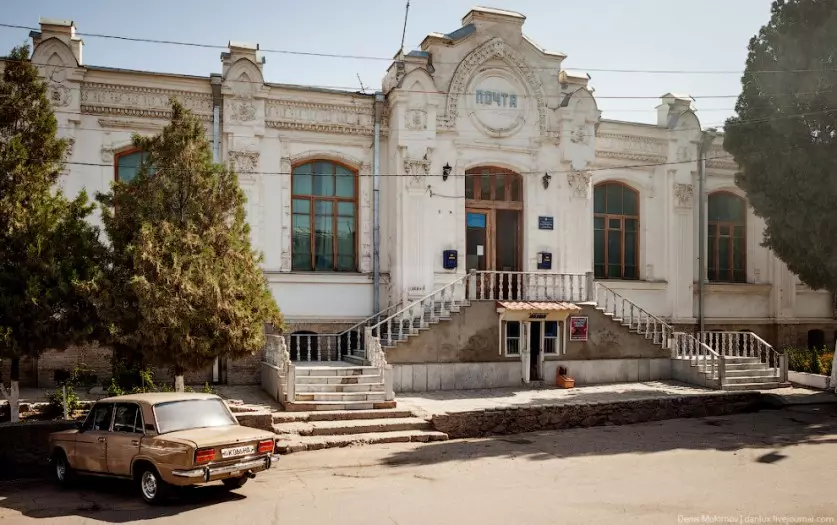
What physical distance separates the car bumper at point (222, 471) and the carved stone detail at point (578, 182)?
14.0m

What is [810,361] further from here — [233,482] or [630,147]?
[233,482]

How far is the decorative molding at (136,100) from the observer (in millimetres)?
18641

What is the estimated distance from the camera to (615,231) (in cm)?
2342

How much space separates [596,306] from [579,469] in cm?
873

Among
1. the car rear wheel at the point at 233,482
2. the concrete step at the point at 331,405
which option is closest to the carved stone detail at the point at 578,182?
the concrete step at the point at 331,405

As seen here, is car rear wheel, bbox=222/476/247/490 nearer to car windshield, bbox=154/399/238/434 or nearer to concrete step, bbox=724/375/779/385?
car windshield, bbox=154/399/238/434

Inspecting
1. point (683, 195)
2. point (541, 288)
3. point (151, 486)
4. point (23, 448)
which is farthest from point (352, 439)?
point (683, 195)

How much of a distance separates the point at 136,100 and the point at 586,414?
13.8 metres

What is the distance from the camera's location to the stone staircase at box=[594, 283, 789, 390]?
63.6 feet

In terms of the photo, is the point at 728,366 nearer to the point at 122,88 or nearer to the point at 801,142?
the point at 801,142

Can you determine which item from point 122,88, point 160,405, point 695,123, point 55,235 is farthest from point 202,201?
point 695,123

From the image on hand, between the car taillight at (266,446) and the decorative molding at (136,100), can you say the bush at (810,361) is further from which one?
the decorative molding at (136,100)

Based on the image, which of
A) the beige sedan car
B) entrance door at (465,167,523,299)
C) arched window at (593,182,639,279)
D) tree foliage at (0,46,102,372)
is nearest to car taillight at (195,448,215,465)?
the beige sedan car

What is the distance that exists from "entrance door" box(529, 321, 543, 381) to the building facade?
231 cm
